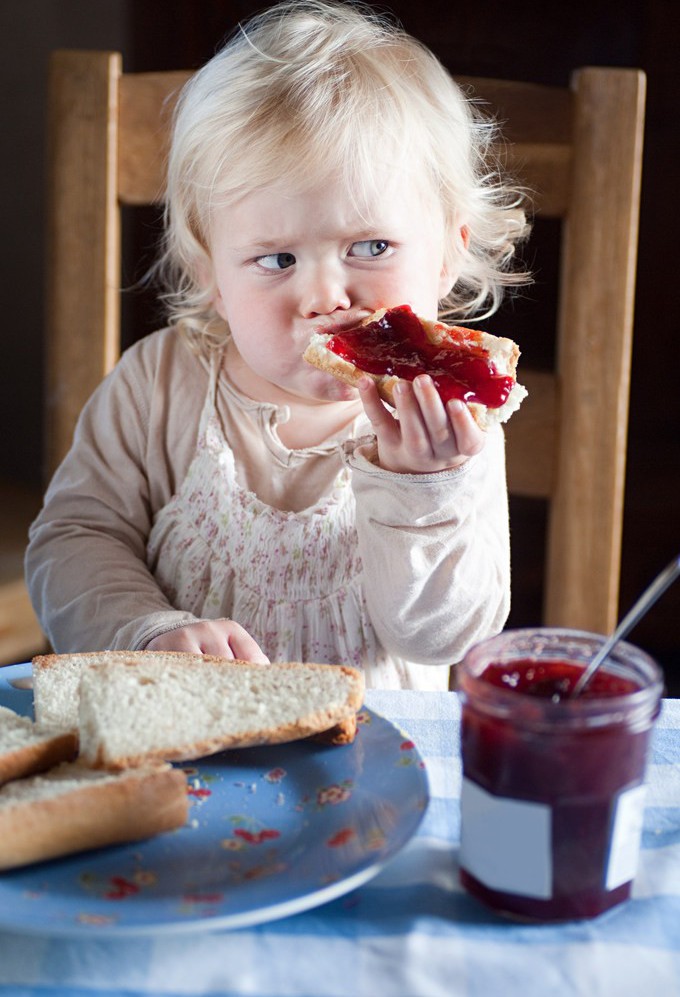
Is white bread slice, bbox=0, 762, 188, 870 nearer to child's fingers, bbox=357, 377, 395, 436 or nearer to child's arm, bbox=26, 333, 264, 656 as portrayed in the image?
child's fingers, bbox=357, 377, 395, 436

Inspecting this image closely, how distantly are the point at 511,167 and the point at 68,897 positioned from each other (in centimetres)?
123

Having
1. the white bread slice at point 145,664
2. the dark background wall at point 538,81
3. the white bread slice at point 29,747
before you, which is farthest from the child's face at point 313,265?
the dark background wall at point 538,81

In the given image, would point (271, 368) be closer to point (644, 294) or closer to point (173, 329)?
point (173, 329)

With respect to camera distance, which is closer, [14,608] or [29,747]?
[29,747]

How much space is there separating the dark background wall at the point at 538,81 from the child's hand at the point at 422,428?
209 centimetres

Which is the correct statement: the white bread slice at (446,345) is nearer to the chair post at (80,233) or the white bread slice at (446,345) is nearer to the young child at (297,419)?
the young child at (297,419)

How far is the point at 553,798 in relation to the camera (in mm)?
700

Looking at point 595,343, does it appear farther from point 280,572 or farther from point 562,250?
point 280,572

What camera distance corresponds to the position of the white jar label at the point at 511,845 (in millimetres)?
703

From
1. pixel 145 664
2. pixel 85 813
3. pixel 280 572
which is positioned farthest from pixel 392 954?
pixel 280 572

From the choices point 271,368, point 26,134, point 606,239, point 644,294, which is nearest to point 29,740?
point 271,368

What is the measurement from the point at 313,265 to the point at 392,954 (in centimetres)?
86

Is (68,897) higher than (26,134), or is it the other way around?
(26,134)

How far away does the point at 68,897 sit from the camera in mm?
702
